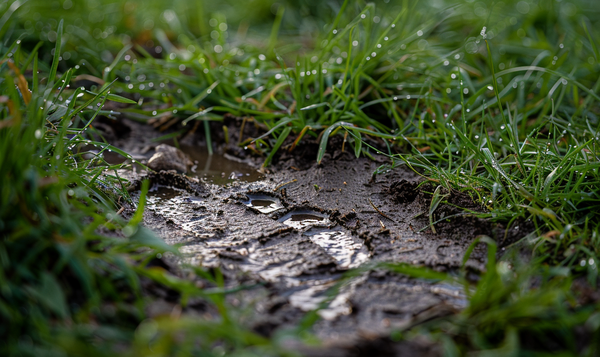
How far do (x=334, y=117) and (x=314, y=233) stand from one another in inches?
33.8

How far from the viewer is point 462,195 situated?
1.97 metres

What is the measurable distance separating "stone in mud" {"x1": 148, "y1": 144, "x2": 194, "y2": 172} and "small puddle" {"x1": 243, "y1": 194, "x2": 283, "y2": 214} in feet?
1.60

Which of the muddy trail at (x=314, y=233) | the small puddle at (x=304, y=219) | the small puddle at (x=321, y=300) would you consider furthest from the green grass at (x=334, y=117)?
the small puddle at (x=304, y=219)

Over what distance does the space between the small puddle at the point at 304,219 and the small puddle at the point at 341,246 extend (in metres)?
0.06

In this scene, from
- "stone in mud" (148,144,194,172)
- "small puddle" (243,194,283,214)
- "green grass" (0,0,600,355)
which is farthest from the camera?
"stone in mud" (148,144,194,172)

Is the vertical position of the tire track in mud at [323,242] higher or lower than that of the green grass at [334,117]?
lower

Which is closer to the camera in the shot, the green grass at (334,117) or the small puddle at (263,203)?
the green grass at (334,117)

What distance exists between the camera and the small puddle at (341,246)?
→ 172 cm

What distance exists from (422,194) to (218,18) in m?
2.28

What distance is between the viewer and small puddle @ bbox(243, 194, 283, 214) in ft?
6.93

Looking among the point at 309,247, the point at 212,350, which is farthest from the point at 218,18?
the point at 212,350

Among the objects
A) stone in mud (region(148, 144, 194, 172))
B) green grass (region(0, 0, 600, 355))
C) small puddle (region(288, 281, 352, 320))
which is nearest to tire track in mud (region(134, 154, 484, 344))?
small puddle (region(288, 281, 352, 320))

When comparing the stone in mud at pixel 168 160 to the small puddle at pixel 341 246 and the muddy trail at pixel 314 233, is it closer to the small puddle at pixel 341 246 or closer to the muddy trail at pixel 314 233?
the muddy trail at pixel 314 233

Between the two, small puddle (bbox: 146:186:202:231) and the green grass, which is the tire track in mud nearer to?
small puddle (bbox: 146:186:202:231)
